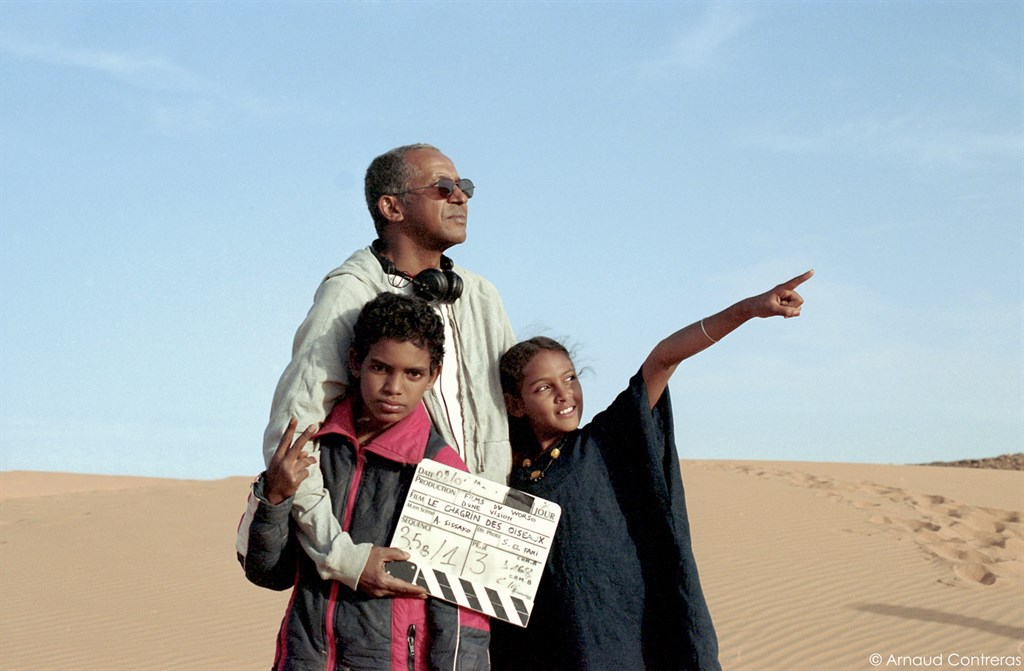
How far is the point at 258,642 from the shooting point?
1091 cm

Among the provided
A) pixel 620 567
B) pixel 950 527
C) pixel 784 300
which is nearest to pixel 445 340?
pixel 620 567

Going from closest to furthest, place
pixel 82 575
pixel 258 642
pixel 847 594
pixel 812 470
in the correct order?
pixel 258 642, pixel 847 594, pixel 82 575, pixel 812 470

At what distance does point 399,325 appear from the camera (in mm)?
3324

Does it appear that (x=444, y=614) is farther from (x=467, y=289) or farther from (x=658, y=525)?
(x=467, y=289)

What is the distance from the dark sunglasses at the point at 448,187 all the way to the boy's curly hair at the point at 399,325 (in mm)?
532

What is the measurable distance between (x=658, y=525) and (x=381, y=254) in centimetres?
137

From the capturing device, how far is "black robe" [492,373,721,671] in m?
3.65

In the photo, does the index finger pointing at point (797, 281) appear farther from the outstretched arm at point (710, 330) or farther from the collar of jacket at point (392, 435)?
the collar of jacket at point (392, 435)

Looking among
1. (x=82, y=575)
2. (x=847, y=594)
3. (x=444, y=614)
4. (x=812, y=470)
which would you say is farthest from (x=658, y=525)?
(x=812, y=470)

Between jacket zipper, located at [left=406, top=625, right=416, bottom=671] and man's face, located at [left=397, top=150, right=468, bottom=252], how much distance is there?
1.36 meters

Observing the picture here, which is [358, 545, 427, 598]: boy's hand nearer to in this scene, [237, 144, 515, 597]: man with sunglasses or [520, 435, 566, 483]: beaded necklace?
[237, 144, 515, 597]: man with sunglasses

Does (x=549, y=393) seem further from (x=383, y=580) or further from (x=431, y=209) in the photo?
(x=383, y=580)

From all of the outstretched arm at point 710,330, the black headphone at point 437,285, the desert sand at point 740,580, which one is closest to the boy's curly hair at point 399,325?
the black headphone at point 437,285

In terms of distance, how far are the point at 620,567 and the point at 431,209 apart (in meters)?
1.40
